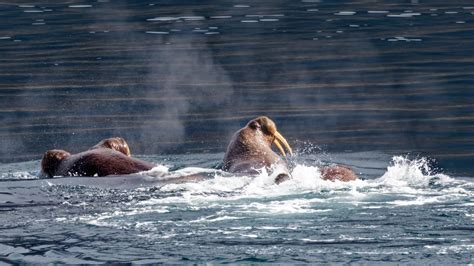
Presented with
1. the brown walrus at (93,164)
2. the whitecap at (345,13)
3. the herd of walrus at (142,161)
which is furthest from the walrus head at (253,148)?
the whitecap at (345,13)

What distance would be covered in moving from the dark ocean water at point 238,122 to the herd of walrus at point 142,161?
410mm

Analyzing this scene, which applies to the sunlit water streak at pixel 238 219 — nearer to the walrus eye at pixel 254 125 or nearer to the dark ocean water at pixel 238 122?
the dark ocean water at pixel 238 122

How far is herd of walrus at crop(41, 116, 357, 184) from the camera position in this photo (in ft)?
50.8

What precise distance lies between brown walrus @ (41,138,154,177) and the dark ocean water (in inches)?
16.2

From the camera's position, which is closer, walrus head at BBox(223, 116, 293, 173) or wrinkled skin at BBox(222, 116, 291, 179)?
wrinkled skin at BBox(222, 116, 291, 179)

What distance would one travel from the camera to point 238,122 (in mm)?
22266

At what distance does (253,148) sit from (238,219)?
442 cm

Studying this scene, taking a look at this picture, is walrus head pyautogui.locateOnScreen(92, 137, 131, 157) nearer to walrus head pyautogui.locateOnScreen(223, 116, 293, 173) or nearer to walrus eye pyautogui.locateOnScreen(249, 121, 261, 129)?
walrus head pyautogui.locateOnScreen(223, 116, 293, 173)

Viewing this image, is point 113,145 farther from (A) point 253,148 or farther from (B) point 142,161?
(A) point 253,148

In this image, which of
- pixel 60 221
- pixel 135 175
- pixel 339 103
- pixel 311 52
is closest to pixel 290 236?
pixel 60 221

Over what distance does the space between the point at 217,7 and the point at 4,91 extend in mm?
14723

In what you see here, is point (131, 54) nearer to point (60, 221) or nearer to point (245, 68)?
point (245, 68)

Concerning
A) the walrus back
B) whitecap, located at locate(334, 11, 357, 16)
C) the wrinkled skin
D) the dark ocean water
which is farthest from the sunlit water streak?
whitecap, located at locate(334, 11, 357, 16)

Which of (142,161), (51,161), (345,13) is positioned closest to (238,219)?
(142,161)
